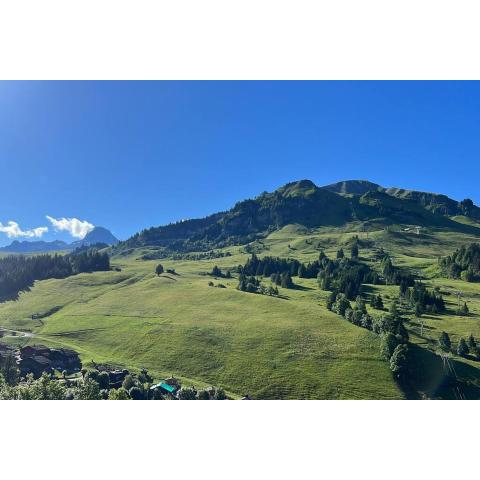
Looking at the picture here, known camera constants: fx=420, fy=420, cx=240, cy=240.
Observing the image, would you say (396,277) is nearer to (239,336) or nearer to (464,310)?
(464,310)

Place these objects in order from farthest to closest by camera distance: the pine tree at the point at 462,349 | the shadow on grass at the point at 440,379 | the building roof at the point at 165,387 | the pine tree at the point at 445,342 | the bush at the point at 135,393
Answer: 1. the pine tree at the point at 445,342
2. the pine tree at the point at 462,349
3. the shadow on grass at the point at 440,379
4. the building roof at the point at 165,387
5. the bush at the point at 135,393

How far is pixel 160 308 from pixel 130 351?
1400 inches

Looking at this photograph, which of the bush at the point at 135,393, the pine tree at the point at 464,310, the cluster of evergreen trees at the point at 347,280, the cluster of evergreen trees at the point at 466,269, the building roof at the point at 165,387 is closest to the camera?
the bush at the point at 135,393

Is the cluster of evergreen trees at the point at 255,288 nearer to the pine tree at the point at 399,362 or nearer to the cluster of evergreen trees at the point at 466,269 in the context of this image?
the pine tree at the point at 399,362

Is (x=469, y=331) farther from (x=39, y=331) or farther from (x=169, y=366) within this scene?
(x=39, y=331)

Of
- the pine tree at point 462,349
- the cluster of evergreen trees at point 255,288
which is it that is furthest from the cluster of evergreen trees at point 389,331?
the cluster of evergreen trees at point 255,288

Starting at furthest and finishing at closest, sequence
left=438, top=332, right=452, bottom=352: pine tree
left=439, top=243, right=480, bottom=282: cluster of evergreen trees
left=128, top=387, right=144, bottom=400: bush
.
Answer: left=439, top=243, right=480, bottom=282: cluster of evergreen trees < left=438, top=332, right=452, bottom=352: pine tree < left=128, top=387, right=144, bottom=400: bush

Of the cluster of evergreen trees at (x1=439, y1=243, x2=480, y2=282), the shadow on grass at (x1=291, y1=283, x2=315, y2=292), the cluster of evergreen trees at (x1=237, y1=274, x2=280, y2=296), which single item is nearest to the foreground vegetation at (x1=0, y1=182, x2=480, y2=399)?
the cluster of evergreen trees at (x1=237, y1=274, x2=280, y2=296)

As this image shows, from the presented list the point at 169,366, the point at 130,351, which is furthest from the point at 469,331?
the point at 130,351

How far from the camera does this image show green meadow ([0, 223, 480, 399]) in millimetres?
90312

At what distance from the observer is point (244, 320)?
4985 inches

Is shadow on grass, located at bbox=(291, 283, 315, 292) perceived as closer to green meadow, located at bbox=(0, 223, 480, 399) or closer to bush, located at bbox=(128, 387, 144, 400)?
green meadow, located at bbox=(0, 223, 480, 399)

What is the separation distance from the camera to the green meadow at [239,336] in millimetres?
90312

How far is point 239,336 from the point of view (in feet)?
371
